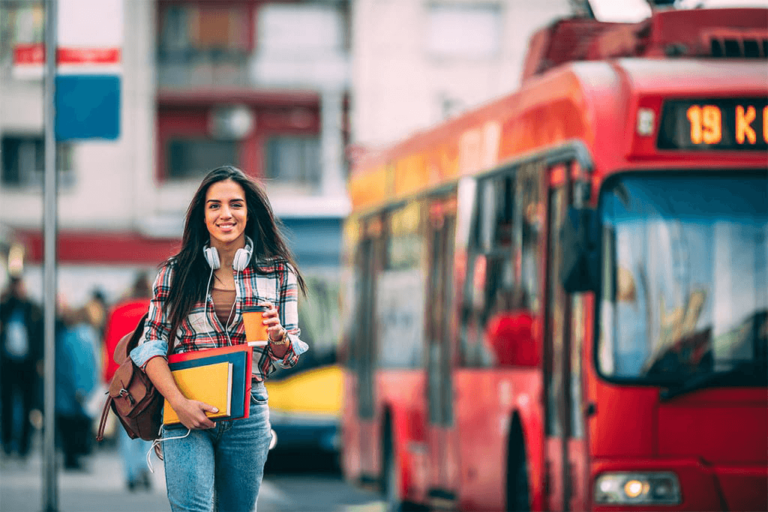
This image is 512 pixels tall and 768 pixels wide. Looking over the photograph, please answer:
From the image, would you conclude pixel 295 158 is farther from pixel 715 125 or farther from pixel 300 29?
pixel 715 125

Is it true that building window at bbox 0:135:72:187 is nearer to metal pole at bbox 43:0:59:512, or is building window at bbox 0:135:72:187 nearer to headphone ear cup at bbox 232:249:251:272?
metal pole at bbox 43:0:59:512

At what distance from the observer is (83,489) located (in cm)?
1475

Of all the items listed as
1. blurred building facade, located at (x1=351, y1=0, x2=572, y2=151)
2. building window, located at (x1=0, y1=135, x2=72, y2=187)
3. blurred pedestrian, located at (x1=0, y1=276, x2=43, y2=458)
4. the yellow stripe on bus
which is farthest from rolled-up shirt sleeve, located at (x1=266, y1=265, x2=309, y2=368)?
building window, located at (x1=0, y1=135, x2=72, y2=187)

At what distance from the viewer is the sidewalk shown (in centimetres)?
1269

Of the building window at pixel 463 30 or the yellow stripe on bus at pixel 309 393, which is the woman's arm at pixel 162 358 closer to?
the yellow stripe on bus at pixel 309 393

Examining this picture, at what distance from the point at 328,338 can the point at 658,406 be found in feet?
34.7

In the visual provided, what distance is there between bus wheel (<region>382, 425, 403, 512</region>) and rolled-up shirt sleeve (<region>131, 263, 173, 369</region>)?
796 cm

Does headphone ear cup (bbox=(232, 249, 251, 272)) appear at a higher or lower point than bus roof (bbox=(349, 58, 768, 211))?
lower

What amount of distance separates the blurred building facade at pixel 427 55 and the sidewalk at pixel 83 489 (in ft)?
83.2

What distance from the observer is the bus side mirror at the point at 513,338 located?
9.52 m

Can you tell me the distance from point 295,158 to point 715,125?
37.8 m

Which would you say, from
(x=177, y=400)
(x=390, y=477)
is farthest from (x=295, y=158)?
(x=177, y=400)

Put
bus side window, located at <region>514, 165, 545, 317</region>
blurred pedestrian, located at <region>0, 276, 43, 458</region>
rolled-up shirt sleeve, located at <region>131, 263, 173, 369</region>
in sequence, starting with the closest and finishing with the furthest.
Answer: rolled-up shirt sleeve, located at <region>131, 263, 173, 369</region> → bus side window, located at <region>514, 165, 545, 317</region> → blurred pedestrian, located at <region>0, 276, 43, 458</region>

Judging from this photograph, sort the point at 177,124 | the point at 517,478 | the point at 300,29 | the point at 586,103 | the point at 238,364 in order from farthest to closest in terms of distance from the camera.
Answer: the point at 177,124
the point at 300,29
the point at 517,478
the point at 586,103
the point at 238,364
